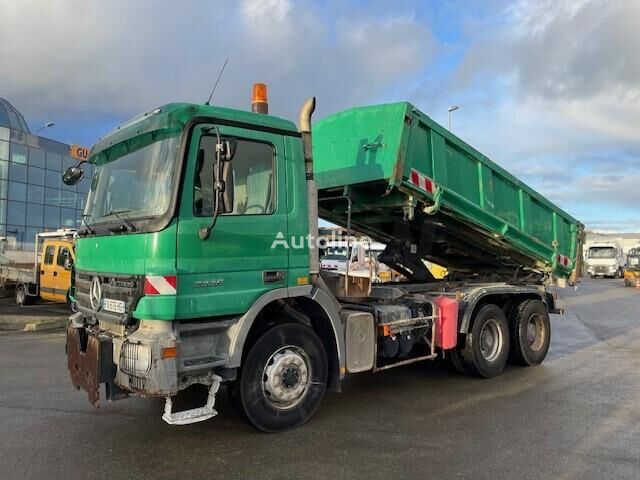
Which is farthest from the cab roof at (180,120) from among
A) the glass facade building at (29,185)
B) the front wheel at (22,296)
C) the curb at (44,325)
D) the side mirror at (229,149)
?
the glass facade building at (29,185)

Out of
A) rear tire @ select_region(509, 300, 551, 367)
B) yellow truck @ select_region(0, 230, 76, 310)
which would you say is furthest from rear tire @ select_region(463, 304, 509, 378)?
yellow truck @ select_region(0, 230, 76, 310)

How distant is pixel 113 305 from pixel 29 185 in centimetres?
3490

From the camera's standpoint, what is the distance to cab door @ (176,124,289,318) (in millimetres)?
4199

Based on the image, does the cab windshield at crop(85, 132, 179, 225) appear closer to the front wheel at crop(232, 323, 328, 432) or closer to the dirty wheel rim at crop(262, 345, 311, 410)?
the front wheel at crop(232, 323, 328, 432)

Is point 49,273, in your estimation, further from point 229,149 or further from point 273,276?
point 229,149

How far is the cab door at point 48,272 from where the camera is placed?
48.2 feet

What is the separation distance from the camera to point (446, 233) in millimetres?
7461

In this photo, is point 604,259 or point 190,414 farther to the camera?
point 604,259

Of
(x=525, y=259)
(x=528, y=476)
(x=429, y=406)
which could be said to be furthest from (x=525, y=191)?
(x=528, y=476)

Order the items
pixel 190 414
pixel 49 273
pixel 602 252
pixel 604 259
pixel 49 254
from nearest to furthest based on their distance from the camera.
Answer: pixel 190 414, pixel 49 273, pixel 49 254, pixel 604 259, pixel 602 252

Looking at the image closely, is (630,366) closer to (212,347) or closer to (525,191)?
(525,191)

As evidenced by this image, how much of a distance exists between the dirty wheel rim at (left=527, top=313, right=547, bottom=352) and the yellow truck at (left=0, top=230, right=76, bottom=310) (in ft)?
35.6

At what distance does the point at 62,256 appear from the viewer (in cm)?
1456

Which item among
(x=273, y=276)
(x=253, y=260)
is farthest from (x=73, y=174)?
(x=273, y=276)
